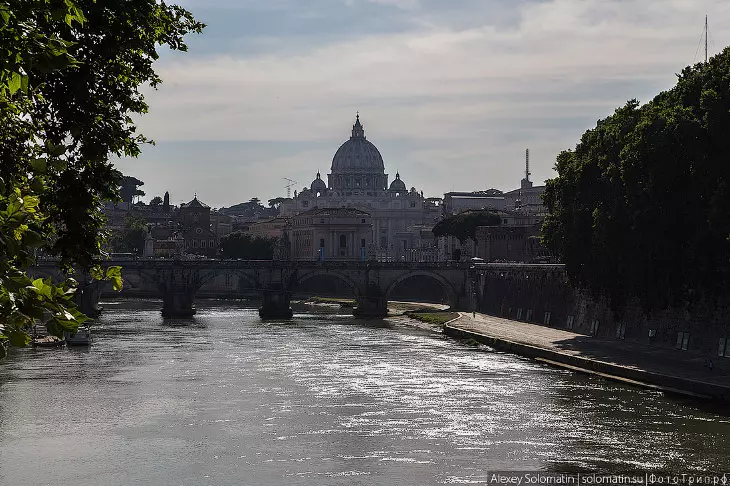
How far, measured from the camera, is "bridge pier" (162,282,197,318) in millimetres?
105188

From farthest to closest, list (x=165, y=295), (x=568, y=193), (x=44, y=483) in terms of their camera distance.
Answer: (x=165, y=295)
(x=568, y=193)
(x=44, y=483)

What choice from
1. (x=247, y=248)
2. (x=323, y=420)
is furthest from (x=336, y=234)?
(x=323, y=420)

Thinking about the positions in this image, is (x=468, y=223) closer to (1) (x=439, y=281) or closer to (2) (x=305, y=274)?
(1) (x=439, y=281)

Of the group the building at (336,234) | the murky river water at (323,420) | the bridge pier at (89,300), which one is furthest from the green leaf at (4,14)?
the building at (336,234)

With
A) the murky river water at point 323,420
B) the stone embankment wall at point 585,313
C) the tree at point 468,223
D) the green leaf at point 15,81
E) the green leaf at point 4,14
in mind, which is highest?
the tree at point 468,223

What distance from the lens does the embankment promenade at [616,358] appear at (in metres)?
46.3

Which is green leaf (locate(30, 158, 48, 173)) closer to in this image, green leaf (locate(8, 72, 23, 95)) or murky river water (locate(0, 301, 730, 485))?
green leaf (locate(8, 72, 23, 95))

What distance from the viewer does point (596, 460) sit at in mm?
33469

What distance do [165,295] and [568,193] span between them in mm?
50323

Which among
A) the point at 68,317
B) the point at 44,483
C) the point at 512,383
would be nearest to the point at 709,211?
the point at 512,383

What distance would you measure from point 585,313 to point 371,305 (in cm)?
4011

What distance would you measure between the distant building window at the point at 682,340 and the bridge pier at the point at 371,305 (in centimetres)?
5209

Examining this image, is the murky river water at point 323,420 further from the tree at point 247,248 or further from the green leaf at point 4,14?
the tree at point 247,248

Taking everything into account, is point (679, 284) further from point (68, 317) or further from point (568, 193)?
point (68, 317)
